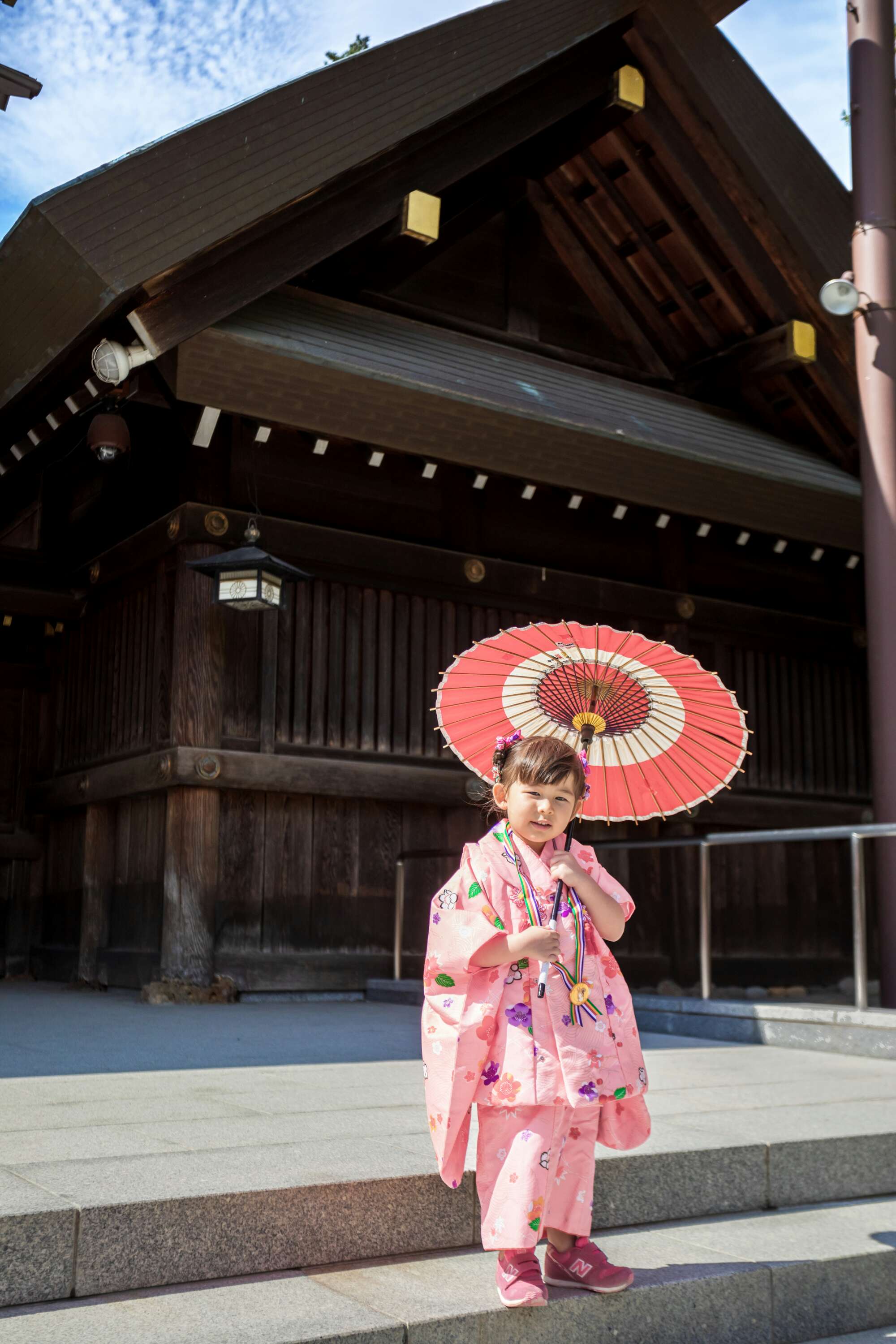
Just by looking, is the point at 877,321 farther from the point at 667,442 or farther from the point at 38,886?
the point at 38,886

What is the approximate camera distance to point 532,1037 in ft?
8.87

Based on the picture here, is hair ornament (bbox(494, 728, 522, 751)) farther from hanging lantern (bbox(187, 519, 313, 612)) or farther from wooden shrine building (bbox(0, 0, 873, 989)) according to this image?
hanging lantern (bbox(187, 519, 313, 612))

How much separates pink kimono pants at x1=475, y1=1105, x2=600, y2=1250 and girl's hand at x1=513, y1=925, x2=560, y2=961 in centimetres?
32

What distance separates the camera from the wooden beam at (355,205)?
6.16 metres

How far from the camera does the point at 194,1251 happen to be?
259 centimetres

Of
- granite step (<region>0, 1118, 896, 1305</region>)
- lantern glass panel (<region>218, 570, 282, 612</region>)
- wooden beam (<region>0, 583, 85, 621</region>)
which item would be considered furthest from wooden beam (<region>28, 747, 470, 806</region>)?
granite step (<region>0, 1118, 896, 1305</region>)

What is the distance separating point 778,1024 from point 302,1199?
394cm

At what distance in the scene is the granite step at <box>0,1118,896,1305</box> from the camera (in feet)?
8.01

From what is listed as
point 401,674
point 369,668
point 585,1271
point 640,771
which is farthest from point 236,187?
point 585,1271

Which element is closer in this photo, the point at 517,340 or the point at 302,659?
the point at 302,659

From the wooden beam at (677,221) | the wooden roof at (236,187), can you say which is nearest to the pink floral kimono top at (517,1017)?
the wooden roof at (236,187)

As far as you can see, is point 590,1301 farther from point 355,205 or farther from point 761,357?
point 761,357

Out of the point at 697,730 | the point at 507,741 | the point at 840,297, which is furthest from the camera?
the point at 840,297

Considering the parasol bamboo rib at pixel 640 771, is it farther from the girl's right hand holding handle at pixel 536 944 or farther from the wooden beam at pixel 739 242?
the wooden beam at pixel 739 242
